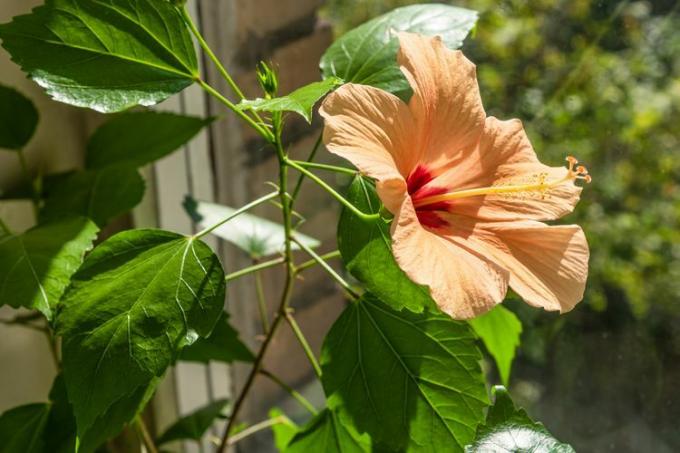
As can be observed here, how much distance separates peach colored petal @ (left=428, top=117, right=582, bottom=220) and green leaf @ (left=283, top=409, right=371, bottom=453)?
0.27 m

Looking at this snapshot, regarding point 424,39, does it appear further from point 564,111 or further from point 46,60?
point 564,111

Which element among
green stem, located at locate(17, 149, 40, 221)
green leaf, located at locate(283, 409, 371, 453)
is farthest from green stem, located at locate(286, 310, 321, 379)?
green stem, located at locate(17, 149, 40, 221)

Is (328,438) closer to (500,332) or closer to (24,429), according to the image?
(500,332)

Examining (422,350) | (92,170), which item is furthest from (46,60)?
(422,350)

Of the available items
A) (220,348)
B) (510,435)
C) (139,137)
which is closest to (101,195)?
(139,137)

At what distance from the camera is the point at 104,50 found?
73 centimetres

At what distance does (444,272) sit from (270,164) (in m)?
0.79

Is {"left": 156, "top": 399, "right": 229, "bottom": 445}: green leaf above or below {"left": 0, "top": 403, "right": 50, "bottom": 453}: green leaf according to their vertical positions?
below

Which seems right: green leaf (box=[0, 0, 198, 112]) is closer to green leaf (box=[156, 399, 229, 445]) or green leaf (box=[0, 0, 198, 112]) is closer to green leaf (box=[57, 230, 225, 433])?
green leaf (box=[57, 230, 225, 433])

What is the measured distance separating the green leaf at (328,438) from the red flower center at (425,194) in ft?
0.82

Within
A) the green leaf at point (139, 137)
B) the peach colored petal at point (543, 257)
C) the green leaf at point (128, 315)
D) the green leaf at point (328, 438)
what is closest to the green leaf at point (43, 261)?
the green leaf at point (128, 315)

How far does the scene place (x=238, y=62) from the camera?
125cm

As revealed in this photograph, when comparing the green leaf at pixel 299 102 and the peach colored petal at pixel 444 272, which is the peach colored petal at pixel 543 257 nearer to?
the peach colored petal at pixel 444 272

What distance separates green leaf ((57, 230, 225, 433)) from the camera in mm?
666
